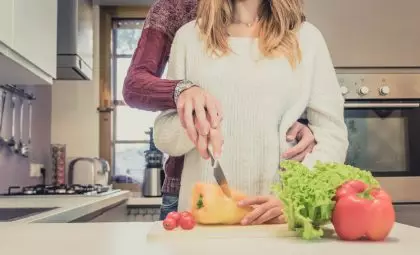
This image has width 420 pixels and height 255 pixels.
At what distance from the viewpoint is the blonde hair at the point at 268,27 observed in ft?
4.32

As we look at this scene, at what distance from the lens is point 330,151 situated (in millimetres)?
1252

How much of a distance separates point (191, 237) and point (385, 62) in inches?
65.1

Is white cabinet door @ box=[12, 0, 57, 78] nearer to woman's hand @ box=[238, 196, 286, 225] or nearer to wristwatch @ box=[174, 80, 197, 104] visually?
wristwatch @ box=[174, 80, 197, 104]

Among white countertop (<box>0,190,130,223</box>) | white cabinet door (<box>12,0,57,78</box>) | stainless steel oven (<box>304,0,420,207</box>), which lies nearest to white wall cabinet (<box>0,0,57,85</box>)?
white cabinet door (<box>12,0,57,78</box>)

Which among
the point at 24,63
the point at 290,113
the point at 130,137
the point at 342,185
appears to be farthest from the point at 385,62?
the point at 130,137

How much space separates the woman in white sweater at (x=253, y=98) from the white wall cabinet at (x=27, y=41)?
0.71 m

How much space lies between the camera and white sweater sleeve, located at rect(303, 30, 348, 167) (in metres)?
1.26

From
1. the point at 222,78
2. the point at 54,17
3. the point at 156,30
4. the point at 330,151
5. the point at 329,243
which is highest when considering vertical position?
the point at 54,17

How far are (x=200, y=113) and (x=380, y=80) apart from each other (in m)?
1.57

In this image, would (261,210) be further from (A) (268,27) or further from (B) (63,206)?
(B) (63,206)

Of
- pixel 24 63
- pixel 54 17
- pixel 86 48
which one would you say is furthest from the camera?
pixel 86 48

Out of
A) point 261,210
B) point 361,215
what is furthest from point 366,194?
point 261,210

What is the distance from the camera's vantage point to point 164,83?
1181mm

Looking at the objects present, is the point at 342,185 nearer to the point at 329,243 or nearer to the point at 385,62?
the point at 329,243
